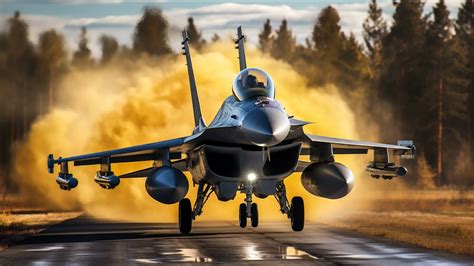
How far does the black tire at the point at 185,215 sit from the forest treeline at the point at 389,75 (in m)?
33.4

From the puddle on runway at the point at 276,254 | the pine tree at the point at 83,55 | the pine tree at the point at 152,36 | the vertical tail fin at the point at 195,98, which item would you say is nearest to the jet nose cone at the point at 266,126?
the puddle on runway at the point at 276,254

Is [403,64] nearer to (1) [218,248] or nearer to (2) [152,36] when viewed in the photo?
(2) [152,36]

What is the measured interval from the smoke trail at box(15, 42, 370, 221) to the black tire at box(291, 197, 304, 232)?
1032 centimetres

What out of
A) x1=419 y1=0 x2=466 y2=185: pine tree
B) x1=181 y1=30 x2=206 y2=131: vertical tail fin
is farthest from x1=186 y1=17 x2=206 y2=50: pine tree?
x1=181 y1=30 x2=206 y2=131: vertical tail fin

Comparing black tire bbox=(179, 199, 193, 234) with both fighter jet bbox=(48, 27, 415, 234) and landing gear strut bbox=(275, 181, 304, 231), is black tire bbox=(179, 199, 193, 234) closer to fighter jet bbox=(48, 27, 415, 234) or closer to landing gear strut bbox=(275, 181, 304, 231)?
fighter jet bbox=(48, 27, 415, 234)

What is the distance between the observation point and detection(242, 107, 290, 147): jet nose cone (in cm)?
2225

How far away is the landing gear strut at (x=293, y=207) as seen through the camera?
2659 cm

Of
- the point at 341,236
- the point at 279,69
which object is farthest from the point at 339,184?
the point at 279,69

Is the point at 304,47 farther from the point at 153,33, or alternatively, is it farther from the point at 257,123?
the point at 257,123

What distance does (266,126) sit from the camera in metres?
22.2

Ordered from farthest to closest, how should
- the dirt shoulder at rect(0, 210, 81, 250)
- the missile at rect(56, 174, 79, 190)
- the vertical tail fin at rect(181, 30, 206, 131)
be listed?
the vertical tail fin at rect(181, 30, 206, 131) < the missile at rect(56, 174, 79, 190) < the dirt shoulder at rect(0, 210, 81, 250)

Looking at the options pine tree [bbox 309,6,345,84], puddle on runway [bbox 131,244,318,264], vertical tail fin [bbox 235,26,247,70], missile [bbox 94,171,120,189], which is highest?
pine tree [bbox 309,6,345,84]

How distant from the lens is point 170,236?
26.7 m

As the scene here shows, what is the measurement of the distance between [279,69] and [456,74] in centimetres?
3706
